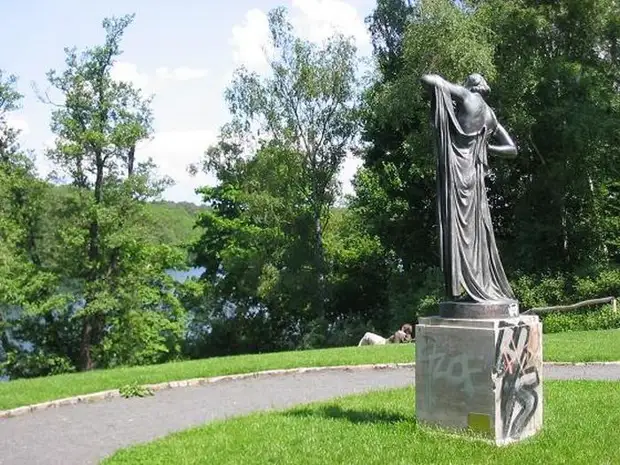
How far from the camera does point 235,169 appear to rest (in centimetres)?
3534

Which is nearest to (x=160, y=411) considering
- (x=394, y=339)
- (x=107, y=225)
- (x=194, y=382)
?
(x=194, y=382)

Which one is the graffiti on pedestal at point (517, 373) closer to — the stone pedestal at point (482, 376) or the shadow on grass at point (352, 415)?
the stone pedestal at point (482, 376)

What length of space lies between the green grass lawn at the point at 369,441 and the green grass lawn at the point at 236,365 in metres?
4.30

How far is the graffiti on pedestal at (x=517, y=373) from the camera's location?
21.4ft

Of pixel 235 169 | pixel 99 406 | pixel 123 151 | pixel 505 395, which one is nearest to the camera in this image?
pixel 505 395

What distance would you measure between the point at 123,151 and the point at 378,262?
11715 millimetres

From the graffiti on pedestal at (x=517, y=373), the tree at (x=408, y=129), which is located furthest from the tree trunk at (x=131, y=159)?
the graffiti on pedestal at (x=517, y=373)

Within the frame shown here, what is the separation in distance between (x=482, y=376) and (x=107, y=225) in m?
20.1

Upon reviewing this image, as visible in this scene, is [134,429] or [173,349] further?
[173,349]

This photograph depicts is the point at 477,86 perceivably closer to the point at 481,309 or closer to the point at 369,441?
the point at 481,309

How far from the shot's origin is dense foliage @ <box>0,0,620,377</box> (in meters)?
22.7

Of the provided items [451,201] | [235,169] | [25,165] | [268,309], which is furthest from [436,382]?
[235,169]

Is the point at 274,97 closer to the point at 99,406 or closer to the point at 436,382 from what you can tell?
the point at 99,406

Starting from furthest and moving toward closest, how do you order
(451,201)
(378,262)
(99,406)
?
(378,262)
(99,406)
(451,201)
